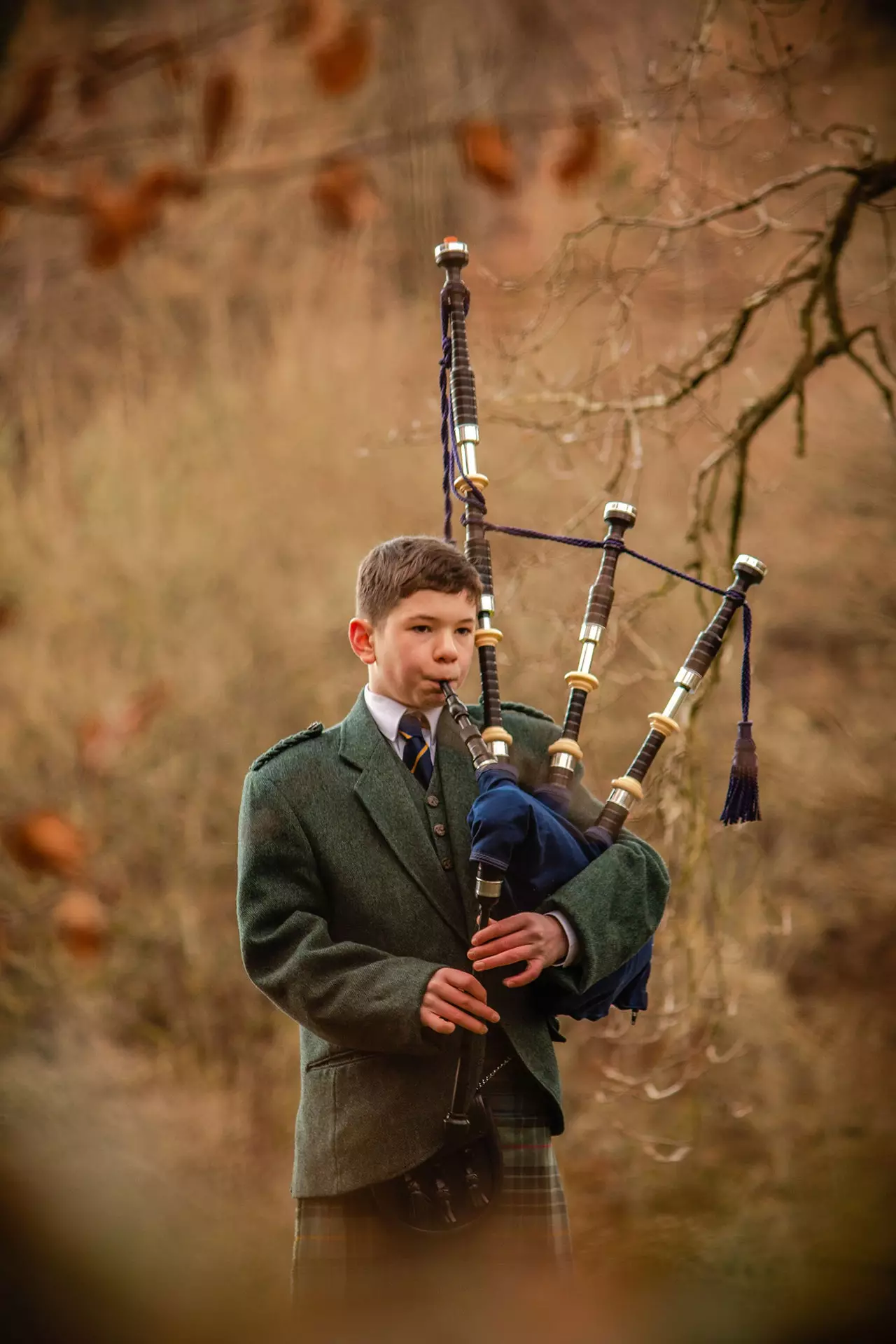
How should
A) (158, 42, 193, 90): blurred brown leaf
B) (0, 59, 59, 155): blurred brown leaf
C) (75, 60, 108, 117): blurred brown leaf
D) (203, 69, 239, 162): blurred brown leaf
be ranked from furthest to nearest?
(158, 42, 193, 90): blurred brown leaf, (203, 69, 239, 162): blurred brown leaf, (75, 60, 108, 117): blurred brown leaf, (0, 59, 59, 155): blurred brown leaf

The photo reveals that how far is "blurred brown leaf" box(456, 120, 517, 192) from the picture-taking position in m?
3.03

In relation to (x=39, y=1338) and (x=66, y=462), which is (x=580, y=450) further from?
(x=39, y=1338)

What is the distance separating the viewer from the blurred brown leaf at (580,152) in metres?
3.14

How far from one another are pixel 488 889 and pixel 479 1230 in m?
0.36

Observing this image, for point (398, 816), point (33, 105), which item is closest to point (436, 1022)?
point (398, 816)

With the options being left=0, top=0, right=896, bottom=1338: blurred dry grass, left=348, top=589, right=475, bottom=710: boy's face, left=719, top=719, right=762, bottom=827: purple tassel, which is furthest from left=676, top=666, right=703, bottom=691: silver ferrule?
left=0, top=0, right=896, bottom=1338: blurred dry grass

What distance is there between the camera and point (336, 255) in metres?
3.51

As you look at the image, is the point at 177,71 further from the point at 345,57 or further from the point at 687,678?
the point at 687,678

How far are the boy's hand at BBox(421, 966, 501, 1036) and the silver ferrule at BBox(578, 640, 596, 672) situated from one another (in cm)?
36

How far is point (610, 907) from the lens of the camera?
1.38 meters

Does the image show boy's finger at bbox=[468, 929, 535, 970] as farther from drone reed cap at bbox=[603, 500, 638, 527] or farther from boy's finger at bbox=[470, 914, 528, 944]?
drone reed cap at bbox=[603, 500, 638, 527]

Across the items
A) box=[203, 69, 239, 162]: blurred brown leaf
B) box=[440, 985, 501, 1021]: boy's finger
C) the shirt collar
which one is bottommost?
box=[440, 985, 501, 1021]: boy's finger

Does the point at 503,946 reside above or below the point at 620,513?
below

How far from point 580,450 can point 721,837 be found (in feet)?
3.23
